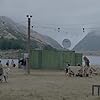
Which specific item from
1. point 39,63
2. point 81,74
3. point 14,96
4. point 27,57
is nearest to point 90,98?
point 14,96

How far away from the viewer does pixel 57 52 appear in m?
45.6

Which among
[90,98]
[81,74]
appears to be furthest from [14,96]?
[81,74]

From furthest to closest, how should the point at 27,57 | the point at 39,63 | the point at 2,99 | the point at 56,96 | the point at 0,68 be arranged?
the point at 39,63, the point at 27,57, the point at 0,68, the point at 56,96, the point at 2,99

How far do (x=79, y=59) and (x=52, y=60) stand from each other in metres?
3.23

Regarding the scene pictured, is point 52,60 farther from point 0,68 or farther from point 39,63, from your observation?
point 0,68

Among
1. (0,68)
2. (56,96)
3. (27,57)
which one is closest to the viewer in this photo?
(56,96)

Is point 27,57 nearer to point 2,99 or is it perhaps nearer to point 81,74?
point 81,74

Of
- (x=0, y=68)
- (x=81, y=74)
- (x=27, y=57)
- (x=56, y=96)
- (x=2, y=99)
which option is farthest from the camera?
(x=27, y=57)

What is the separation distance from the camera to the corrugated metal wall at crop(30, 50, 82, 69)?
43.7 metres

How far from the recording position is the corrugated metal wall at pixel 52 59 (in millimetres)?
43719

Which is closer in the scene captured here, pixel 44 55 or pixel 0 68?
pixel 0 68

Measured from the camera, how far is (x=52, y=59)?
4466 centimetres

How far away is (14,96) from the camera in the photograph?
15.3 m

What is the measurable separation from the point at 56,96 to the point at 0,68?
8.43 metres
